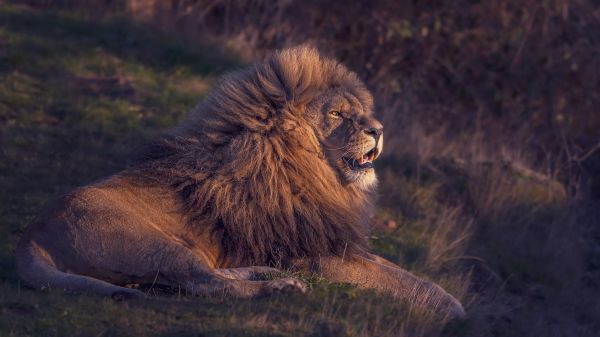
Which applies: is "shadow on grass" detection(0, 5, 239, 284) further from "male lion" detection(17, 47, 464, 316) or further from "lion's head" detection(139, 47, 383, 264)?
"lion's head" detection(139, 47, 383, 264)

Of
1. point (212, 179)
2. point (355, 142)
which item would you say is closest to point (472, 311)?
point (355, 142)

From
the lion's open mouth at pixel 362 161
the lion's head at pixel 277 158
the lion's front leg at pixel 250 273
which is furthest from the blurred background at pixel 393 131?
the lion's open mouth at pixel 362 161

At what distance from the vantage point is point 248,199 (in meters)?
5.62

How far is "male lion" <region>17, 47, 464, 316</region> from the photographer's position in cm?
518

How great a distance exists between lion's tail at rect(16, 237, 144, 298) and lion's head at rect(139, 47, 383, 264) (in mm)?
827

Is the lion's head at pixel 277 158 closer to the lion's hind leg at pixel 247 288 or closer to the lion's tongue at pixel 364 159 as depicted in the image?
the lion's tongue at pixel 364 159

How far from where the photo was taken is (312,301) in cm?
491

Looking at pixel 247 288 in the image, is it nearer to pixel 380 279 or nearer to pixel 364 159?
pixel 380 279

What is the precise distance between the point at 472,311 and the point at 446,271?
5.32 feet

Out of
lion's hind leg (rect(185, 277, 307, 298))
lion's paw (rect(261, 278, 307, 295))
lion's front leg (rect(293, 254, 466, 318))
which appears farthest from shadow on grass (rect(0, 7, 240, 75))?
lion's paw (rect(261, 278, 307, 295))

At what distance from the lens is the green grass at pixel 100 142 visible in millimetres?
4484

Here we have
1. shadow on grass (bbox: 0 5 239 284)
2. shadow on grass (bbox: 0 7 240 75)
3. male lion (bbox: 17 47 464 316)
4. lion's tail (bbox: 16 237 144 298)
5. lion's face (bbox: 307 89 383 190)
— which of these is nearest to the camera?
lion's tail (bbox: 16 237 144 298)

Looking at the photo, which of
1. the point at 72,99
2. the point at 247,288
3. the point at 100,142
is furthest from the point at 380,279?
the point at 72,99

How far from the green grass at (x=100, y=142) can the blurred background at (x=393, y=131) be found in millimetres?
→ 17
